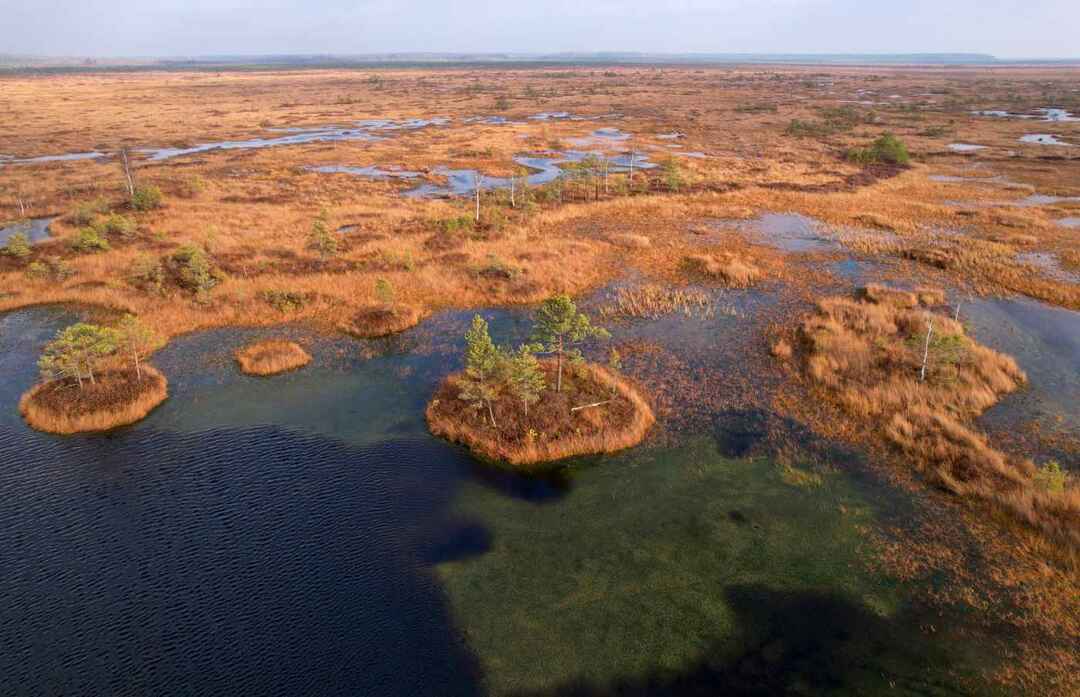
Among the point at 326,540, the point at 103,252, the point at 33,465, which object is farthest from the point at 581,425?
the point at 103,252

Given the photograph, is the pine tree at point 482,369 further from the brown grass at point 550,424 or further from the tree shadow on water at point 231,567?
the tree shadow on water at point 231,567

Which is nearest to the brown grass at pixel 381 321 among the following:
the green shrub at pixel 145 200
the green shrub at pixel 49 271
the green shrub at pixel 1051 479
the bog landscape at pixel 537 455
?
the bog landscape at pixel 537 455

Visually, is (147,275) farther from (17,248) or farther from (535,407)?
(535,407)

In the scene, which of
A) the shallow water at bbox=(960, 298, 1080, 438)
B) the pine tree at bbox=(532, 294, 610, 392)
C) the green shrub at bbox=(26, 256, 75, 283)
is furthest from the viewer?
the green shrub at bbox=(26, 256, 75, 283)

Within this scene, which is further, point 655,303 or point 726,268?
point 726,268

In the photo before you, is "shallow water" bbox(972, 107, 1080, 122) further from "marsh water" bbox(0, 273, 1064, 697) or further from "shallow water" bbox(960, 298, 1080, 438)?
"marsh water" bbox(0, 273, 1064, 697)

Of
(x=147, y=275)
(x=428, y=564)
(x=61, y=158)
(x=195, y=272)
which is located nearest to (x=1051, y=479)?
(x=428, y=564)

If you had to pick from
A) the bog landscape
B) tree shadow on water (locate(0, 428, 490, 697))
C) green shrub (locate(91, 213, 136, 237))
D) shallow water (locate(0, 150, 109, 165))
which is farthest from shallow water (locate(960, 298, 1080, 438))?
shallow water (locate(0, 150, 109, 165))
